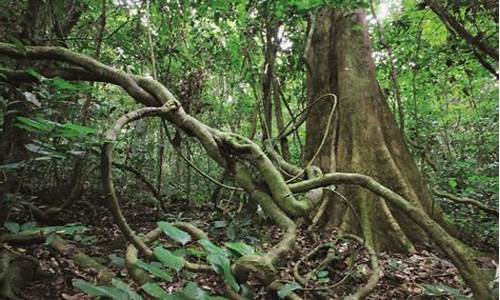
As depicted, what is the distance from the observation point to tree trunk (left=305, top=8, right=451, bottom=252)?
4188 millimetres

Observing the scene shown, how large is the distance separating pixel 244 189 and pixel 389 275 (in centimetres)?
148

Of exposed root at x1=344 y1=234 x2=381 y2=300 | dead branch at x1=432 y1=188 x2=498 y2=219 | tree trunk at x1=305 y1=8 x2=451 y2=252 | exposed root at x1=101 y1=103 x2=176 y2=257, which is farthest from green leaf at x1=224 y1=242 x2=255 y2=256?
dead branch at x1=432 y1=188 x2=498 y2=219

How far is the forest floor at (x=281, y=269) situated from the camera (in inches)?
95.0

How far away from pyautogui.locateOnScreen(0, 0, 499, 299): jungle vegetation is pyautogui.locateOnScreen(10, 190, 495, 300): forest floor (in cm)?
2

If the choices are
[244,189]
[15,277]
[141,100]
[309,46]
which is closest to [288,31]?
[309,46]

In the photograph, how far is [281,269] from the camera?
8.35 feet

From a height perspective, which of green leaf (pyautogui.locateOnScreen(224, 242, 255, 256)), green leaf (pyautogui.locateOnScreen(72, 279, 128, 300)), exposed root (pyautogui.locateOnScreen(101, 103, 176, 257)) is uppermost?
exposed root (pyautogui.locateOnScreen(101, 103, 176, 257))

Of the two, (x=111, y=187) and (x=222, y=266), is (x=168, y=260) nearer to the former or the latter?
(x=222, y=266)

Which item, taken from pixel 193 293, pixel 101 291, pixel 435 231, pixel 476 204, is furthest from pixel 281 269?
pixel 476 204

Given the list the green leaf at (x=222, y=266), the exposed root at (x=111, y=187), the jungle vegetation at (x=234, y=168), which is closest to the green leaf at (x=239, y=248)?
the jungle vegetation at (x=234, y=168)

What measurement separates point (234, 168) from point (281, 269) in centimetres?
73

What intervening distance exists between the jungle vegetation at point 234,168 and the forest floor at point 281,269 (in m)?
0.02

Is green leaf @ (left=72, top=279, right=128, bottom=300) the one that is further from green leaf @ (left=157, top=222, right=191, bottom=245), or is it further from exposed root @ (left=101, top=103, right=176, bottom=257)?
exposed root @ (left=101, top=103, right=176, bottom=257)

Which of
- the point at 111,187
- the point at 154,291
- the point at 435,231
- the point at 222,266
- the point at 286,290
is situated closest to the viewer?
the point at 154,291
